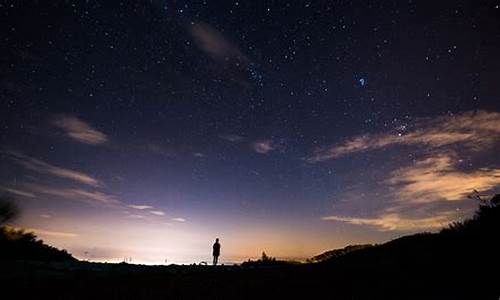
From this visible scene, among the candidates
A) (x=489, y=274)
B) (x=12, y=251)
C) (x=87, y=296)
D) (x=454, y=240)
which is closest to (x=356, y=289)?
(x=489, y=274)

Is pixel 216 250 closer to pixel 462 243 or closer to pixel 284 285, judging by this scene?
pixel 284 285

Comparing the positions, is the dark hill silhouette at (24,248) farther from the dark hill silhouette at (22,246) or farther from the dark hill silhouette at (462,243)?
the dark hill silhouette at (462,243)

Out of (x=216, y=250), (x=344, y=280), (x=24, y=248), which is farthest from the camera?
(x=216, y=250)

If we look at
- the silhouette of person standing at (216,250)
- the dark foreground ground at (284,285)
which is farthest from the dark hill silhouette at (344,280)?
the silhouette of person standing at (216,250)

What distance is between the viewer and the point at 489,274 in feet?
27.0

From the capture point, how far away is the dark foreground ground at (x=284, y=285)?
7.92m

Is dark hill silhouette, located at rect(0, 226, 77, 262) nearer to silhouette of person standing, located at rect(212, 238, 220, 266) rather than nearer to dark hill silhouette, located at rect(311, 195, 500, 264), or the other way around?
silhouette of person standing, located at rect(212, 238, 220, 266)

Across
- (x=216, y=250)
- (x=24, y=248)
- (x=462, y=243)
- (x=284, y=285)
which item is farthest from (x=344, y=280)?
(x=24, y=248)

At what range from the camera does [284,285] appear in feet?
30.9

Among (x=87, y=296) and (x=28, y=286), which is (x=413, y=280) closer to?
(x=87, y=296)

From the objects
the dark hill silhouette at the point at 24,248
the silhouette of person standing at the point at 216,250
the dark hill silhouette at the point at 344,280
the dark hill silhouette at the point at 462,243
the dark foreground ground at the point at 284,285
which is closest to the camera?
the dark foreground ground at the point at 284,285

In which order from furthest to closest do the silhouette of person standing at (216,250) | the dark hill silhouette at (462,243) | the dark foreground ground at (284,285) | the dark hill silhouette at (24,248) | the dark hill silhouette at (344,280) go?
the silhouette of person standing at (216,250) < the dark hill silhouette at (24,248) < the dark hill silhouette at (462,243) < the dark hill silhouette at (344,280) < the dark foreground ground at (284,285)

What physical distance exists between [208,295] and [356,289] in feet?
11.6

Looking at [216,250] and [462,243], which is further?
[216,250]
